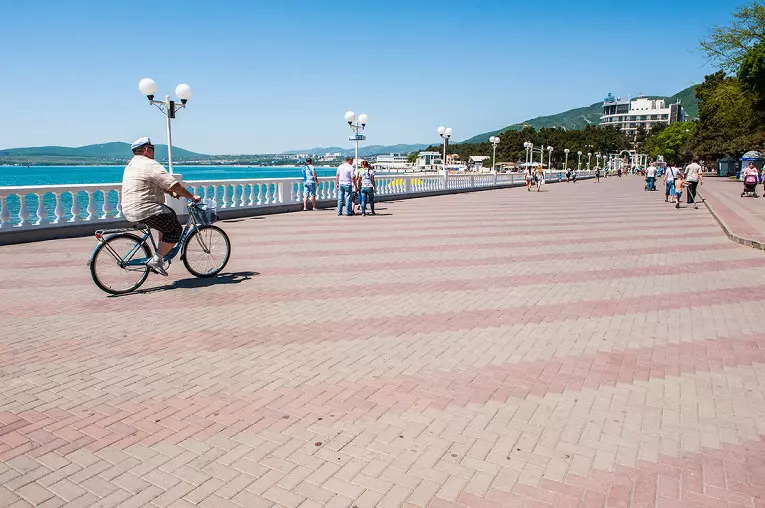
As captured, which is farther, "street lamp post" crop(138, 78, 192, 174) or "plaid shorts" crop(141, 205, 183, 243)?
"street lamp post" crop(138, 78, 192, 174)

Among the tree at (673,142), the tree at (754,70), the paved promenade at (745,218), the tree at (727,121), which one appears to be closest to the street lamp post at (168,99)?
the paved promenade at (745,218)

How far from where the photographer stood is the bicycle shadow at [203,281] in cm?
736

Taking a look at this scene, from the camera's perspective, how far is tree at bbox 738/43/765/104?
34.0 m

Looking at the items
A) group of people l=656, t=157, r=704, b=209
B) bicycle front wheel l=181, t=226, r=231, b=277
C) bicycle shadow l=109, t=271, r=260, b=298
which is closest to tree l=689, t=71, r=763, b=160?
group of people l=656, t=157, r=704, b=209

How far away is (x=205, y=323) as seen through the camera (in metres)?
5.86

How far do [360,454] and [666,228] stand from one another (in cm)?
1438

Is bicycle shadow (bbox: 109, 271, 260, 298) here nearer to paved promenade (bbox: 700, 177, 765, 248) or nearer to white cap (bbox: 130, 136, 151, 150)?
white cap (bbox: 130, 136, 151, 150)

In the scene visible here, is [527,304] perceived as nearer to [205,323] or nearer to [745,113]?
[205,323]

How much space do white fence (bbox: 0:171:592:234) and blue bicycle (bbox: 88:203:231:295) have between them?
532 cm

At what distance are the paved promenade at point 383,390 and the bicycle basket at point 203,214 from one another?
0.89 metres

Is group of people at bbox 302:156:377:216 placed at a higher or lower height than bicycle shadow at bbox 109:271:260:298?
higher

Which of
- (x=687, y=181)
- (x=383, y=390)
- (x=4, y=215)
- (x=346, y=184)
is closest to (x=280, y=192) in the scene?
(x=346, y=184)

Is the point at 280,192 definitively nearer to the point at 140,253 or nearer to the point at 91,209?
the point at 91,209

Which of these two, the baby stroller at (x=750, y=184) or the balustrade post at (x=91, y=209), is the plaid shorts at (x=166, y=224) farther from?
the baby stroller at (x=750, y=184)
